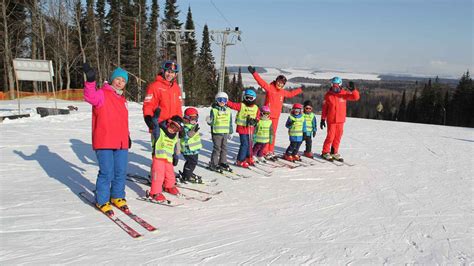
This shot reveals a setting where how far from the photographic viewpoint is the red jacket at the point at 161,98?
17.8 ft

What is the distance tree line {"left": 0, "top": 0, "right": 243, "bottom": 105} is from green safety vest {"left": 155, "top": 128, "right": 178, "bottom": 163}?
71.5ft

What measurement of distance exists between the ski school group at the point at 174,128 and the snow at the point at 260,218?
0.39 meters

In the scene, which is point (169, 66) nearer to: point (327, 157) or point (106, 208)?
point (106, 208)

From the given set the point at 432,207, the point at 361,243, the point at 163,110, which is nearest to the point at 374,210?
the point at 432,207

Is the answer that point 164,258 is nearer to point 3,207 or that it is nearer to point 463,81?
point 3,207

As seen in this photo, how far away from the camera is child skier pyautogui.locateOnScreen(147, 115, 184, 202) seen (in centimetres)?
494

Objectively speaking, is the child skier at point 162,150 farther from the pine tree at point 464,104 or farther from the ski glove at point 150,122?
the pine tree at point 464,104

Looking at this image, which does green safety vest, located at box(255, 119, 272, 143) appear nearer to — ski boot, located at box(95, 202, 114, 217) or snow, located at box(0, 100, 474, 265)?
snow, located at box(0, 100, 474, 265)

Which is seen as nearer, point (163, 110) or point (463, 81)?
point (163, 110)

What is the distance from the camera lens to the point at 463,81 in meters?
65.9

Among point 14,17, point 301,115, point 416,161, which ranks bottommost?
point 416,161

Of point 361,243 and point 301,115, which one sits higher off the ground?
point 301,115

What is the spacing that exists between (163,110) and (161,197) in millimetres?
1391

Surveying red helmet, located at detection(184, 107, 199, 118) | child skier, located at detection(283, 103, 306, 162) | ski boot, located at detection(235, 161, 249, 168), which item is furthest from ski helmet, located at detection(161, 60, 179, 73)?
child skier, located at detection(283, 103, 306, 162)
